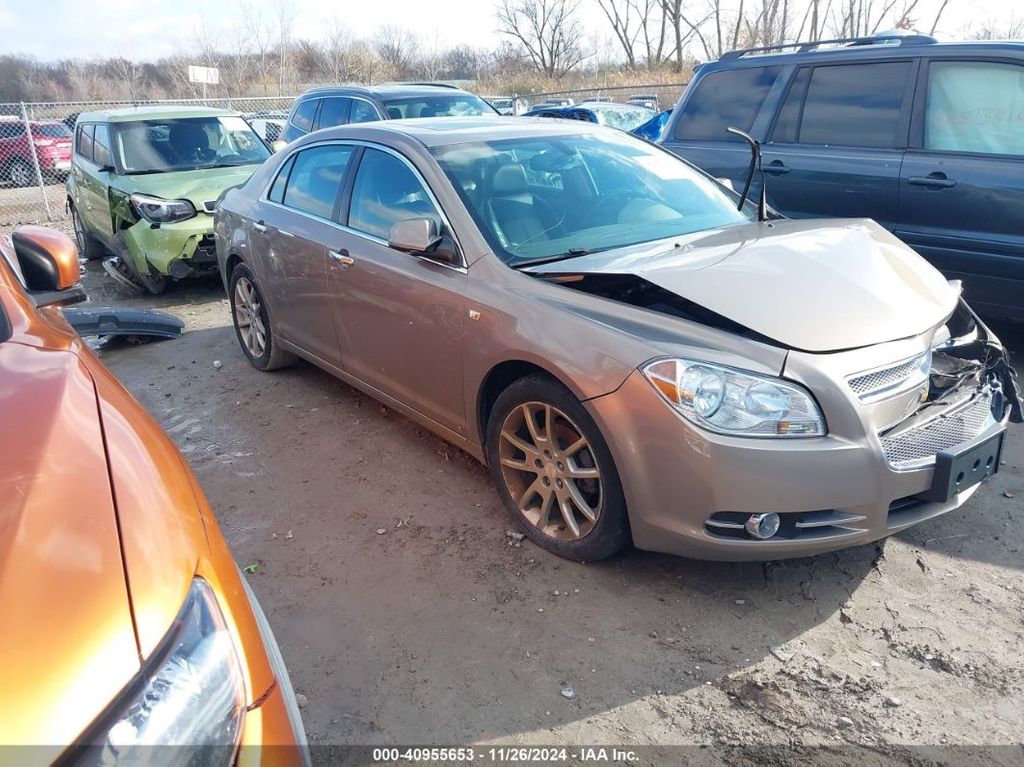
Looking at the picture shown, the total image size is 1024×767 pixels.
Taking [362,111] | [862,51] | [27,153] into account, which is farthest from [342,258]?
[27,153]

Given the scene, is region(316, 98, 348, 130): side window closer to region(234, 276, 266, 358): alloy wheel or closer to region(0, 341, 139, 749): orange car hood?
region(234, 276, 266, 358): alloy wheel

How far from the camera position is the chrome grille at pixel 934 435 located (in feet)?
8.60

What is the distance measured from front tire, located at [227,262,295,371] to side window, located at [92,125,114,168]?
145 inches

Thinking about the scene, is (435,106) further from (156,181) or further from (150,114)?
(156,181)

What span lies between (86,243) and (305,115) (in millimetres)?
3093

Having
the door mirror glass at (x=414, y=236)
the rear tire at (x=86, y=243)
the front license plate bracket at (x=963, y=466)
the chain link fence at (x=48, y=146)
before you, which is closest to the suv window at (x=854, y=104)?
the front license plate bracket at (x=963, y=466)

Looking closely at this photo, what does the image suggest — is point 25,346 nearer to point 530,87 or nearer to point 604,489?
point 604,489

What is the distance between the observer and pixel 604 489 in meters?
2.86

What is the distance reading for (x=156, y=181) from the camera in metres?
7.74

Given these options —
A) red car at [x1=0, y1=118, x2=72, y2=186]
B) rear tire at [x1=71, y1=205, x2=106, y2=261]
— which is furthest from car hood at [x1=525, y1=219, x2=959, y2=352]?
red car at [x1=0, y1=118, x2=72, y2=186]

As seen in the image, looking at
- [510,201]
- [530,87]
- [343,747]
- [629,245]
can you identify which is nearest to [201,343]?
[510,201]

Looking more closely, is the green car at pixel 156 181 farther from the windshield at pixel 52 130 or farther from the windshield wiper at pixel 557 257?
the windshield at pixel 52 130

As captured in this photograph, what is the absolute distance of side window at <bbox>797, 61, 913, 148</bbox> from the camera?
5.07 meters

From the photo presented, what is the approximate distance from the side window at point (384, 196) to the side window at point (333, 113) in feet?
19.6
